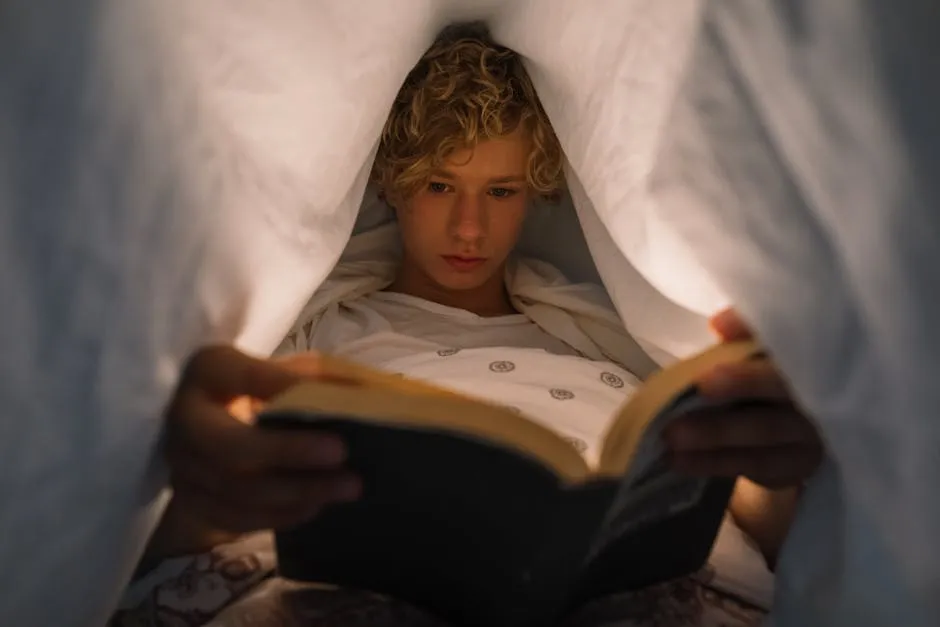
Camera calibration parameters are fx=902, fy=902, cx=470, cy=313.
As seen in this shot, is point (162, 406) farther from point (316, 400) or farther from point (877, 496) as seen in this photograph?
point (877, 496)

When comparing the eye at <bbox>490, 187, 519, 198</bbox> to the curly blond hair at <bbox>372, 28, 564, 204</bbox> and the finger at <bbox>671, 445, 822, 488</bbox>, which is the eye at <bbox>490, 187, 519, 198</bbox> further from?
the finger at <bbox>671, 445, 822, 488</bbox>

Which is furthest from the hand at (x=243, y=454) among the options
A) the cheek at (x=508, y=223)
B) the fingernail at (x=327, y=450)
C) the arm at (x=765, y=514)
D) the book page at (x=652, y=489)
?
the cheek at (x=508, y=223)

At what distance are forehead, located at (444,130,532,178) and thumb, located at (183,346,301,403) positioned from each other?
42cm

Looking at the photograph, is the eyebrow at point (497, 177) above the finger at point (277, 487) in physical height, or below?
above

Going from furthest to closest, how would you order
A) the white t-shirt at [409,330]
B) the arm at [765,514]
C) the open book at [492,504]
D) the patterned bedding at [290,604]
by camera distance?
1. the white t-shirt at [409,330]
2. the arm at [765,514]
3. the patterned bedding at [290,604]
4. the open book at [492,504]

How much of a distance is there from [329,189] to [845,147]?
0.35 metres

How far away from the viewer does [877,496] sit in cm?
45

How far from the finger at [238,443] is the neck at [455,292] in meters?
0.51

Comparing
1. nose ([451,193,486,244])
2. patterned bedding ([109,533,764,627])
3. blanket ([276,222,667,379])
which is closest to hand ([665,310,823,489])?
patterned bedding ([109,533,764,627])

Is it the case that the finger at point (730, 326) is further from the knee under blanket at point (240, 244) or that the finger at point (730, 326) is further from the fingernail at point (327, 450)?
the fingernail at point (327, 450)

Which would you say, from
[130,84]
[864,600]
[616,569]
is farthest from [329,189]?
[864,600]

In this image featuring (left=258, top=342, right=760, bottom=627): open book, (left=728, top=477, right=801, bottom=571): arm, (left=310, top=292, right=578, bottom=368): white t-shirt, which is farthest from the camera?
(left=310, top=292, right=578, bottom=368): white t-shirt

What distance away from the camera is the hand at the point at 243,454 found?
0.43m

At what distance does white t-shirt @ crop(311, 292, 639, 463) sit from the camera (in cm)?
74
